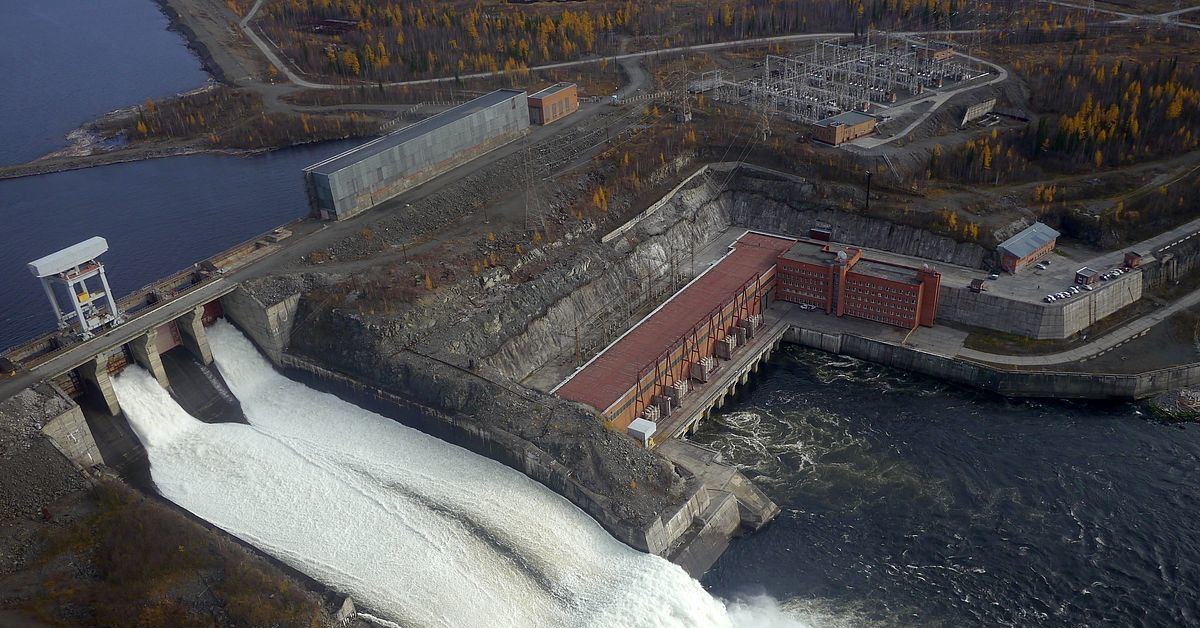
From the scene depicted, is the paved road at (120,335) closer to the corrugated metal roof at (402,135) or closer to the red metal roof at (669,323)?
the corrugated metal roof at (402,135)

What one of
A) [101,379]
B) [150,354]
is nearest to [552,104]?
[150,354]

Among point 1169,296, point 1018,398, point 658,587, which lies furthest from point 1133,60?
point 658,587

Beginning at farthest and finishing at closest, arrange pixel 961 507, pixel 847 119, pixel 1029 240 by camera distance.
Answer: pixel 847 119 → pixel 1029 240 → pixel 961 507

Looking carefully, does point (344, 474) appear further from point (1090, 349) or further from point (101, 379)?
point (1090, 349)

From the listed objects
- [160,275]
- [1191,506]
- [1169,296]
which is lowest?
[1191,506]

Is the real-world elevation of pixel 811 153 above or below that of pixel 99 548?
above

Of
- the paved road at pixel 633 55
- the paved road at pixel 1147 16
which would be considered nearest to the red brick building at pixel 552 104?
the paved road at pixel 633 55

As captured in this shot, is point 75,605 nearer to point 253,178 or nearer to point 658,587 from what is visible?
point 658,587
